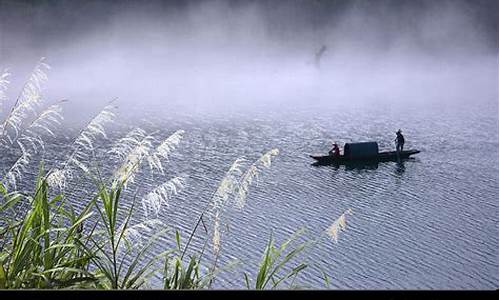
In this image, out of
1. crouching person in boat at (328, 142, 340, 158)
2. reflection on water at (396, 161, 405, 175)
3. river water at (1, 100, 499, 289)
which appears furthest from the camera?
reflection on water at (396, 161, 405, 175)

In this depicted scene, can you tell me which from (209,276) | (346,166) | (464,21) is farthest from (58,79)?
(209,276)

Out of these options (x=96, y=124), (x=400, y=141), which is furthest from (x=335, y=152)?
(x=96, y=124)

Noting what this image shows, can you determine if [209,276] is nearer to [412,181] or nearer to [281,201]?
[281,201]

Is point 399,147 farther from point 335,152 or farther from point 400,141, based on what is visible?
point 335,152

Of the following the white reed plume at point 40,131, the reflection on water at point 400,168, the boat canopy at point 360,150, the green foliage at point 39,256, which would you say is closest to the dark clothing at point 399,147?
the reflection on water at point 400,168

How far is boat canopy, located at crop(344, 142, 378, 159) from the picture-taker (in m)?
5.88

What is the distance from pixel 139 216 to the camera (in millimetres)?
4906

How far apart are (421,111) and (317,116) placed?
3.72 ft

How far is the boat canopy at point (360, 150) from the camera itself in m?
5.88

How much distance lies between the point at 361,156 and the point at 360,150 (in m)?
0.07

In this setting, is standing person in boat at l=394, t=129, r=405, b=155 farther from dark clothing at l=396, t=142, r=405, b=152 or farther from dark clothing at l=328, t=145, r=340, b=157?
dark clothing at l=328, t=145, r=340, b=157

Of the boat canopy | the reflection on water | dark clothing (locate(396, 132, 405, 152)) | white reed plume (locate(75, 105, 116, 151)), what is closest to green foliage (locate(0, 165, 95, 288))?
white reed plume (locate(75, 105, 116, 151))

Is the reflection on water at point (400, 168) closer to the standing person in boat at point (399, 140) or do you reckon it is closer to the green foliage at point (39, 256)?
the standing person in boat at point (399, 140)

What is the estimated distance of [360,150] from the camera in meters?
5.96
